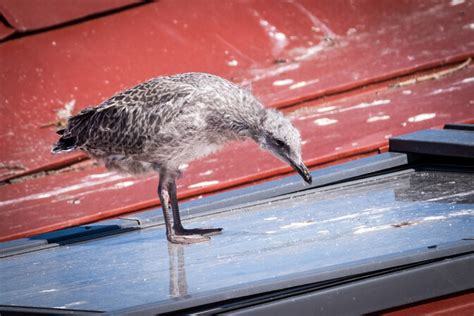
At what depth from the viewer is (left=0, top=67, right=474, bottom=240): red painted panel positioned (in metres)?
5.66

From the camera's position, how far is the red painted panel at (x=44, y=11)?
7.20 metres

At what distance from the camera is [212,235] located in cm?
447

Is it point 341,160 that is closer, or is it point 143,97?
point 143,97

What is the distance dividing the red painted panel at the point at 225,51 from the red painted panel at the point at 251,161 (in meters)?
0.17

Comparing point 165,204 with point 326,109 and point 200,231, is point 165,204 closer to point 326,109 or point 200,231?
Answer: point 200,231

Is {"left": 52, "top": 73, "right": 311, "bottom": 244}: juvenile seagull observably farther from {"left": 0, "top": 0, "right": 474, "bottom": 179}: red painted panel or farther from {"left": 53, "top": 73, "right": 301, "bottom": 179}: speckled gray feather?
{"left": 0, "top": 0, "right": 474, "bottom": 179}: red painted panel

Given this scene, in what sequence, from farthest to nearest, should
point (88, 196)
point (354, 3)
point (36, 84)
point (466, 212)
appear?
1. point (354, 3)
2. point (36, 84)
3. point (88, 196)
4. point (466, 212)

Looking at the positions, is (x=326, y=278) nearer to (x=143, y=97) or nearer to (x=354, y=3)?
(x=143, y=97)

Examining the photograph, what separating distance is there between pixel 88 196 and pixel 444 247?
9.61 feet

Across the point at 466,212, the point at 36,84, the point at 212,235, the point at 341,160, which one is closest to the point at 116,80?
the point at 36,84

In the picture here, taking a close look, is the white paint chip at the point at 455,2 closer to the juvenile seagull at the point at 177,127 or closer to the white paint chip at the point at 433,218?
the juvenile seagull at the point at 177,127

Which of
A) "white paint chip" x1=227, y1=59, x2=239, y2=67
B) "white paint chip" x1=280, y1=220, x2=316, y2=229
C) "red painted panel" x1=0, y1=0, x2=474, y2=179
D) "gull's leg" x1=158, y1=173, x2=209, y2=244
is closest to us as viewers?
"white paint chip" x1=280, y1=220, x2=316, y2=229

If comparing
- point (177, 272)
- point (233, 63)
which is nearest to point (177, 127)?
point (177, 272)

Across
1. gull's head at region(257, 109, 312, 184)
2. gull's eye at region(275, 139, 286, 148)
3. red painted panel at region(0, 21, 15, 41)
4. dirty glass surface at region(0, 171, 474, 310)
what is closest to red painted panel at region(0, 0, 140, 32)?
red painted panel at region(0, 21, 15, 41)
